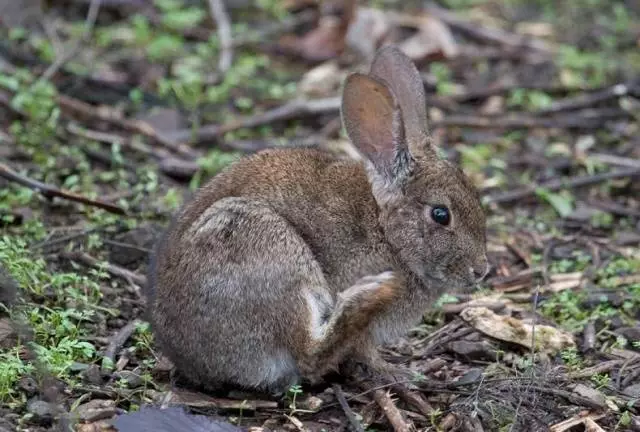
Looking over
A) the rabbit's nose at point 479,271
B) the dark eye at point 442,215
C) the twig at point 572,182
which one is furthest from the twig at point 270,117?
the rabbit's nose at point 479,271

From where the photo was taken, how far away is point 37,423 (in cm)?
539

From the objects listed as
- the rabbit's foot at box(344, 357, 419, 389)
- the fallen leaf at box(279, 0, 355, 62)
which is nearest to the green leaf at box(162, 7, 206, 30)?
the fallen leaf at box(279, 0, 355, 62)

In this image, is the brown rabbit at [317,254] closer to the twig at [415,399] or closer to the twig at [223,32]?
the twig at [415,399]

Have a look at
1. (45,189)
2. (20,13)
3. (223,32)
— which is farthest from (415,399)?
(20,13)

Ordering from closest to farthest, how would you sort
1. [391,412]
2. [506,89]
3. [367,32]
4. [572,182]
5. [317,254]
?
[391,412]
[317,254]
[572,182]
[506,89]
[367,32]

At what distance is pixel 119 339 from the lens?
6391 millimetres

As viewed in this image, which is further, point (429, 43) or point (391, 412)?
point (429, 43)

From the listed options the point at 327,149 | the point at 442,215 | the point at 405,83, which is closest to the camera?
the point at 442,215

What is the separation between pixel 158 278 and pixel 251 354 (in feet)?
2.35

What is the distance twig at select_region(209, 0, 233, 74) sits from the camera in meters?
11.2

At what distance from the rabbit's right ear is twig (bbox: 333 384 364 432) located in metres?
1.28

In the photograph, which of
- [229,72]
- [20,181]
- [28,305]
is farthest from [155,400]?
[229,72]

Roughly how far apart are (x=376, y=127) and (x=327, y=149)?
1378 millimetres

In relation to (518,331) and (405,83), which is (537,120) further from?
(518,331)
